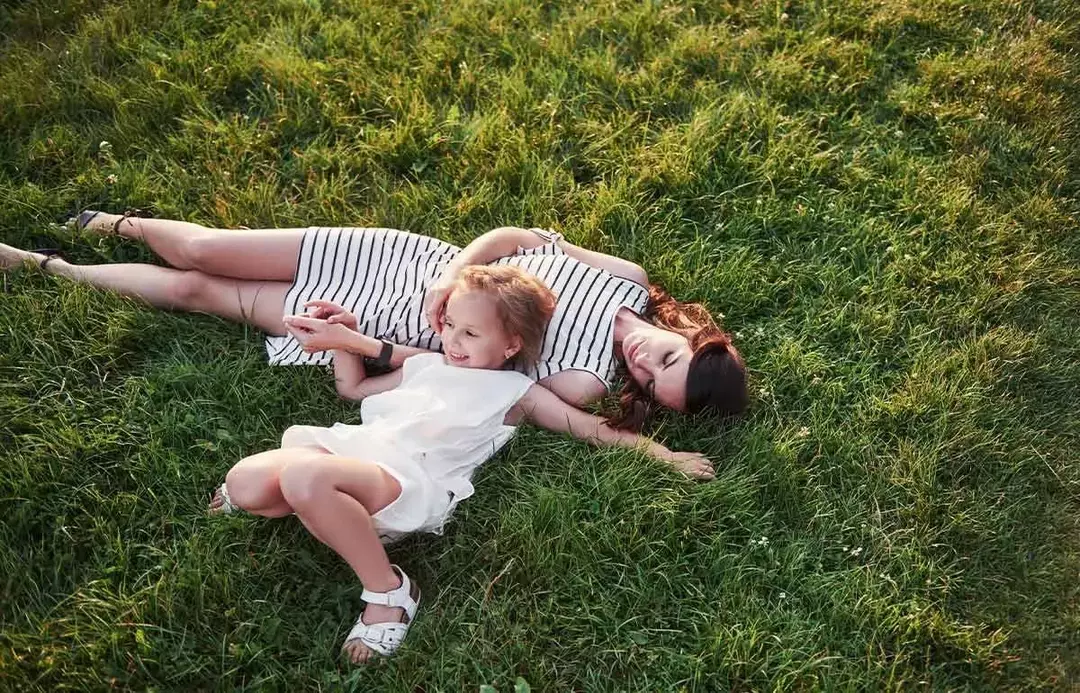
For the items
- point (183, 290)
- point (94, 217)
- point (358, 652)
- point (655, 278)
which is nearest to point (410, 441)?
point (358, 652)

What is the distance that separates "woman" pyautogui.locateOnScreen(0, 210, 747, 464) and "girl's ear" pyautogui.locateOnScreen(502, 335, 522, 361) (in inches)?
6.7

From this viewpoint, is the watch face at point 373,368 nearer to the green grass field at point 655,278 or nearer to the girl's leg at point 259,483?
the green grass field at point 655,278

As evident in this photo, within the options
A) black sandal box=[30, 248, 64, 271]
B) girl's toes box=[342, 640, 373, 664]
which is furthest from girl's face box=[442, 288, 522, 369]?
black sandal box=[30, 248, 64, 271]

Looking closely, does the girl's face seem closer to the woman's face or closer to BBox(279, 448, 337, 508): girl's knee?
the woman's face

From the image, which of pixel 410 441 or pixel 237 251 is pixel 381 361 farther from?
pixel 237 251

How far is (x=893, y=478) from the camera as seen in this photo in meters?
3.71

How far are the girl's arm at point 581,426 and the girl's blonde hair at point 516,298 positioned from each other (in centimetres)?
19

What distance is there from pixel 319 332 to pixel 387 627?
1.21m

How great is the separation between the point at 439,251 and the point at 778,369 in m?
1.62

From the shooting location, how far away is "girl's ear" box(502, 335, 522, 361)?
141 inches

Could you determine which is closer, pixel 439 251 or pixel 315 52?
pixel 439 251

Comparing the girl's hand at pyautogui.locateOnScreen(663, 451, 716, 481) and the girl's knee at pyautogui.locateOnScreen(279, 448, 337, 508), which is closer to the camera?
the girl's knee at pyautogui.locateOnScreen(279, 448, 337, 508)

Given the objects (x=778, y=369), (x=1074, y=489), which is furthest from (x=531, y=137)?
(x=1074, y=489)

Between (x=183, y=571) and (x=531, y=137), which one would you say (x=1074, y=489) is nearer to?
(x=531, y=137)
